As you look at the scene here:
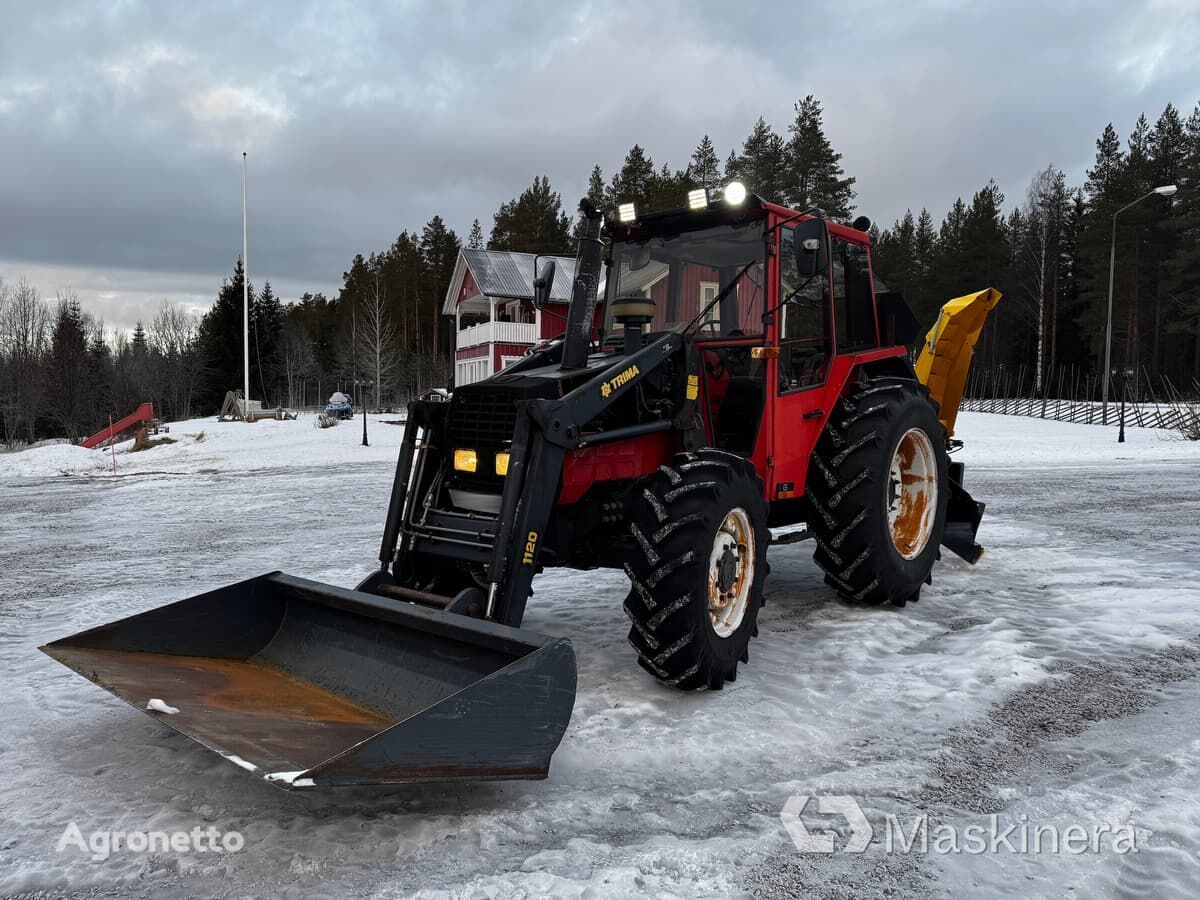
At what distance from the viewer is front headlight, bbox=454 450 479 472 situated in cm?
435

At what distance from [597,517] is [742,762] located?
1.47m

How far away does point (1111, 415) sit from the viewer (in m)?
34.7

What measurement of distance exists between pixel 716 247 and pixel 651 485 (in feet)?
6.33

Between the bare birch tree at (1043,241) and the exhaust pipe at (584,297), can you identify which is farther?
the bare birch tree at (1043,241)

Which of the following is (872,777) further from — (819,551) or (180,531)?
(180,531)

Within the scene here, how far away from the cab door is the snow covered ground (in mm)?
1052

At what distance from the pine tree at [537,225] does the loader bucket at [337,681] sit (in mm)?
49754

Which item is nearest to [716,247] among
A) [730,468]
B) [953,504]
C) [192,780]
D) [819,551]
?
[730,468]

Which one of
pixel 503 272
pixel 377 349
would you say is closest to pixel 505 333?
pixel 503 272

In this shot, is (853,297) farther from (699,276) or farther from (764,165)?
(764,165)

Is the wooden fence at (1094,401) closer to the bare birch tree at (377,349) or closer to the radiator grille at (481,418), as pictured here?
the radiator grille at (481,418)

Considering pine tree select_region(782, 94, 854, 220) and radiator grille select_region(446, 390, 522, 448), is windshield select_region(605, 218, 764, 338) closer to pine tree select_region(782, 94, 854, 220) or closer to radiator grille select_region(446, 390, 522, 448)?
radiator grille select_region(446, 390, 522, 448)

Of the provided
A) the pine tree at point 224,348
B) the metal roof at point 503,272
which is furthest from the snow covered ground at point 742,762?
the pine tree at point 224,348

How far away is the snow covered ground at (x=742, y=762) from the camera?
2633mm
